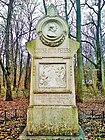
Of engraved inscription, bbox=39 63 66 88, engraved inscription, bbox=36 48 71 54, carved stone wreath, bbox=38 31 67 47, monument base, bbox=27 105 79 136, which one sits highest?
carved stone wreath, bbox=38 31 67 47

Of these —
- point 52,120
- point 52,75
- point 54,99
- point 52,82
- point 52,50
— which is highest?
point 52,50

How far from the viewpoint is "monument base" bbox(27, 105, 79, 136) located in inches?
257

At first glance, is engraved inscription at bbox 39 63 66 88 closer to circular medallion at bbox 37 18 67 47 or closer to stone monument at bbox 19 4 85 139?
stone monument at bbox 19 4 85 139

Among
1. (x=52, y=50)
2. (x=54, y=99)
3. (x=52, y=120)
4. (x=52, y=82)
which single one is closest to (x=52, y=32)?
(x=52, y=50)

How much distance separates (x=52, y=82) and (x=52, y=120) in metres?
1.01

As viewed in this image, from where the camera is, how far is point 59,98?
6.63 m

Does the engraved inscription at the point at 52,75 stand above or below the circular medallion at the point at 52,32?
below

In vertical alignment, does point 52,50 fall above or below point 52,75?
above

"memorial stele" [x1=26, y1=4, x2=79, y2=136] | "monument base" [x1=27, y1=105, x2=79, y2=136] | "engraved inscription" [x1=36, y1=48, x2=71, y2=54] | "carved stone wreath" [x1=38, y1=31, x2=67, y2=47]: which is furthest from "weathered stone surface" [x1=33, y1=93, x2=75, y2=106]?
"carved stone wreath" [x1=38, y1=31, x2=67, y2=47]

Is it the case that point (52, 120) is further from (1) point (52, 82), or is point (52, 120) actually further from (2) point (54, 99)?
(1) point (52, 82)

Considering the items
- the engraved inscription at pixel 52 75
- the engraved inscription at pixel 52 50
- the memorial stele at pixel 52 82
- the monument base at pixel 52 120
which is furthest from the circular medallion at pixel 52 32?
the monument base at pixel 52 120

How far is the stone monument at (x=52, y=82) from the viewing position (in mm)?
6535

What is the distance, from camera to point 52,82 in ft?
21.9

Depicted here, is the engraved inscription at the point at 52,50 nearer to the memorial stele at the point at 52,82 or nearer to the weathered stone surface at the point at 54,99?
the memorial stele at the point at 52,82
